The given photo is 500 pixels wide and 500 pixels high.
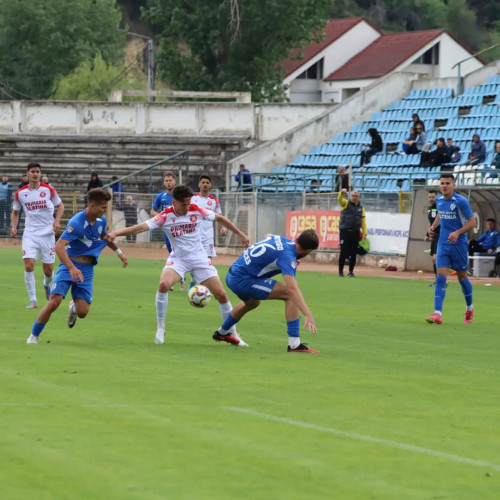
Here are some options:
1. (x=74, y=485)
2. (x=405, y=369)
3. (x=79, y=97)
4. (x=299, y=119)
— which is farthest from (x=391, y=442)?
(x=79, y=97)

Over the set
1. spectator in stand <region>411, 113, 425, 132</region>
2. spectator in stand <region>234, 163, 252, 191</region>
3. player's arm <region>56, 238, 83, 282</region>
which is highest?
spectator in stand <region>411, 113, 425, 132</region>

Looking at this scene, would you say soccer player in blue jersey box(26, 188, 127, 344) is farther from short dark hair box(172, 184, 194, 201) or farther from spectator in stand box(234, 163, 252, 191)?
spectator in stand box(234, 163, 252, 191)

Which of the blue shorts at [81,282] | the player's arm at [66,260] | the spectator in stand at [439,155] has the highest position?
the spectator in stand at [439,155]

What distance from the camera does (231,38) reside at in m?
59.1

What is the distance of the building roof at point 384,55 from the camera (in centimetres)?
7225

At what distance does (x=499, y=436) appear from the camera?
832cm

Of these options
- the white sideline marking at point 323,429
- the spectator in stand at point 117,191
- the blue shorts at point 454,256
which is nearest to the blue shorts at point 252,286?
the white sideline marking at point 323,429

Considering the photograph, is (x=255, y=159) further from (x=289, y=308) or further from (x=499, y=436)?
(x=499, y=436)

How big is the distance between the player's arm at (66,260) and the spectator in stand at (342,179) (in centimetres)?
2114

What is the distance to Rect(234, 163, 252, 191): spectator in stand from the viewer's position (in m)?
40.5

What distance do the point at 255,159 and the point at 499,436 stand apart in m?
38.1

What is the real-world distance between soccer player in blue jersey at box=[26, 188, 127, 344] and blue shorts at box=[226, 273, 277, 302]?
1.58 m

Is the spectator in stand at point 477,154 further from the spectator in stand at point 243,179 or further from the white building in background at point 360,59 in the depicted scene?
the white building in background at point 360,59

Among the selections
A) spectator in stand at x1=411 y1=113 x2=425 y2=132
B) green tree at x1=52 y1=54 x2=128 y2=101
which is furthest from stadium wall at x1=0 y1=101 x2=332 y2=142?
green tree at x1=52 y1=54 x2=128 y2=101
